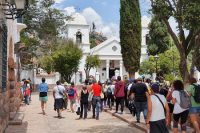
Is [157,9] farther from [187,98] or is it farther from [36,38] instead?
[36,38]

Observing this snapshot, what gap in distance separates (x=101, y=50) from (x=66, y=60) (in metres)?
20.3

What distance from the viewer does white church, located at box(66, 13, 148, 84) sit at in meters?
70.5

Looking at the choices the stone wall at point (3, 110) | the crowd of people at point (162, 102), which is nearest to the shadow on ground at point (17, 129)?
the stone wall at point (3, 110)

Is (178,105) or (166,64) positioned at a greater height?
(166,64)

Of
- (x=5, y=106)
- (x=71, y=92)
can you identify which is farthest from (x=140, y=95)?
(x=71, y=92)

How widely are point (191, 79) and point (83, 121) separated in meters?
7.00

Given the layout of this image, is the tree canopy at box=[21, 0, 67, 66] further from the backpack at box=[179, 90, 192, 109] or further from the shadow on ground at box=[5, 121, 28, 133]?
the backpack at box=[179, 90, 192, 109]

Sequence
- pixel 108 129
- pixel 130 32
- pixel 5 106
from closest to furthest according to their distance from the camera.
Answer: pixel 5 106 → pixel 108 129 → pixel 130 32

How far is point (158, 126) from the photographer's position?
910 cm

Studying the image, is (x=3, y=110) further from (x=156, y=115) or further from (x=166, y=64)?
(x=166, y=64)

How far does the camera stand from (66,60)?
54844 millimetres

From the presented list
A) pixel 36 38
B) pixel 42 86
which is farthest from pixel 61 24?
pixel 42 86

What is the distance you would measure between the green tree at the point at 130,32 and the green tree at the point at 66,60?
522 inches

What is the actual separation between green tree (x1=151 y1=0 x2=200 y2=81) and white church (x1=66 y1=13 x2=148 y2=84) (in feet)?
175
